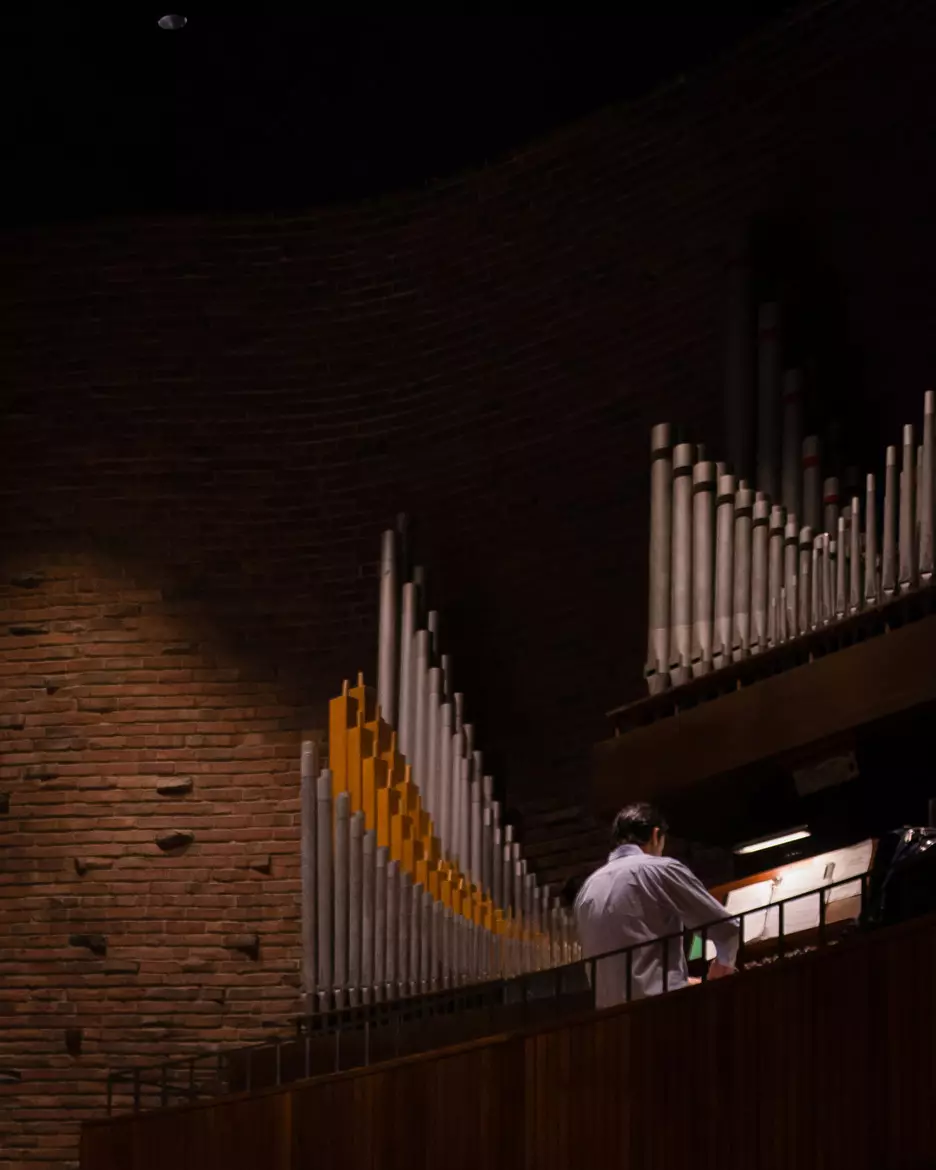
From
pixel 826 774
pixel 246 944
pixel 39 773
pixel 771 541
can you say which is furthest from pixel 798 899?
pixel 39 773

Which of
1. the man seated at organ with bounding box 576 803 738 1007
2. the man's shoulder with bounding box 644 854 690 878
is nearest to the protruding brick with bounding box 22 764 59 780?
the man seated at organ with bounding box 576 803 738 1007

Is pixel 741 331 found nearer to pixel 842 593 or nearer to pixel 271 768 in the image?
pixel 842 593

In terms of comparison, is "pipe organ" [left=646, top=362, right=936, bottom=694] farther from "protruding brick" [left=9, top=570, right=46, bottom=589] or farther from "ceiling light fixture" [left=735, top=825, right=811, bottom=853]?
"protruding brick" [left=9, top=570, right=46, bottom=589]

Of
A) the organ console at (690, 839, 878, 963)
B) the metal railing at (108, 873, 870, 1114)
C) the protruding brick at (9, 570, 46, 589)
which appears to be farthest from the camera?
the protruding brick at (9, 570, 46, 589)

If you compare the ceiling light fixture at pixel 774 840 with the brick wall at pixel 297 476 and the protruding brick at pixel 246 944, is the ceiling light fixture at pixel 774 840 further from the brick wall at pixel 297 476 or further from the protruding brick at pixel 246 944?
the protruding brick at pixel 246 944

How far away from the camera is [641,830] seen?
7.20m

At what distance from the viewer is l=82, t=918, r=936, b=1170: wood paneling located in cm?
633

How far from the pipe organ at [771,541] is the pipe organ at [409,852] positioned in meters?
0.99

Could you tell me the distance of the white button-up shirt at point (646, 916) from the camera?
7066 mm

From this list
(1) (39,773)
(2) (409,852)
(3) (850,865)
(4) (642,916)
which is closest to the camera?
(4) (642,916)

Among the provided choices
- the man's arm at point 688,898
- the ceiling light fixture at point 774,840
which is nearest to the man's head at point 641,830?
the man's arm at point 688,898

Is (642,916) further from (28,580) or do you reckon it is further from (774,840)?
(28,580)

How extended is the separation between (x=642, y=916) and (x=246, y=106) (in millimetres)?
4955

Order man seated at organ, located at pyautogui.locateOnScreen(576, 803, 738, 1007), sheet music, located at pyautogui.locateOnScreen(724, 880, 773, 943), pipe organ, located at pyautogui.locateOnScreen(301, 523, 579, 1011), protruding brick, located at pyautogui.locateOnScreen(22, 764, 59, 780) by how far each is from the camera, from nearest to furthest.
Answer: man seated at organ, located at pyautogui.locateOnScreen(576, 803, 738, 1007) → sheet music, located at pyautogui.locateOnScreen(724, 880, 773, 943) → pipe organ, located at pyautogui.locateOnScreen(301, 523, 579, 1011) → protruding brick, located at pyautogui.locateOnScreen(22, 764, 59, 780)
